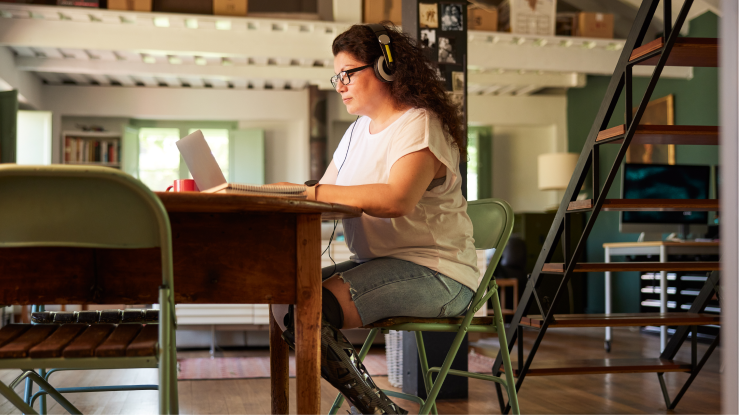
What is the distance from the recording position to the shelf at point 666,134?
80.2 inches

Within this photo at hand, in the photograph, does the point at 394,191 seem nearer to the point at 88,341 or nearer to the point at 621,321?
the point at 88,341

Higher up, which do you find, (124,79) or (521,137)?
(124,79)

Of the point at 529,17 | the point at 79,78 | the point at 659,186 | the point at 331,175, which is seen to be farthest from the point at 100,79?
the point at 331,175

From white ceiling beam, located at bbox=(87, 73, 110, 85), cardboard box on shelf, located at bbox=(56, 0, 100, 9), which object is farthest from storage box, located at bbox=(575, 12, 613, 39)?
white ceiling beam, located at bbox=(87, 73, 110, 85)

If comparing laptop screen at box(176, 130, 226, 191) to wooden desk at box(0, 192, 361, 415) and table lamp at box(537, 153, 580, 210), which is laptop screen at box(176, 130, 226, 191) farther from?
table lamp at box(537, 153, 580, 210)

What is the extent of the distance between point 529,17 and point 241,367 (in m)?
5.42

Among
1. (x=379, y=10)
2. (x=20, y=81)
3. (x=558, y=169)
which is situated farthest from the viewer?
(x=558, y=169)

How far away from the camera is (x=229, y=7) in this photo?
682 cm

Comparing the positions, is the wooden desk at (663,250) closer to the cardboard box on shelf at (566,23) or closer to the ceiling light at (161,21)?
the cardboard box on shelf at (566,23)

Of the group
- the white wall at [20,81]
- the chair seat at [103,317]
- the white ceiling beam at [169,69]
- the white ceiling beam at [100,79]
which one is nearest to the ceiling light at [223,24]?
the white ceiling beam at [169,69]

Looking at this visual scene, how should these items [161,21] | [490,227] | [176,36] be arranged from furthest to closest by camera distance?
[176,36], [161,21], [490,227]

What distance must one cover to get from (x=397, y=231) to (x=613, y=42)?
22.2ft

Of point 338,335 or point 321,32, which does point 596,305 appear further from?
point 338,335

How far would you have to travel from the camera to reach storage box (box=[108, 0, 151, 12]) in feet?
21.4
